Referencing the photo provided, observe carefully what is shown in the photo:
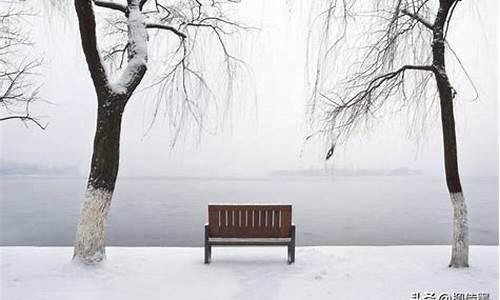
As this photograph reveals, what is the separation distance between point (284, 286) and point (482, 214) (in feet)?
91.1

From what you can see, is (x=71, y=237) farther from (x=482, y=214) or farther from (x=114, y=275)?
(x=482, y=214)

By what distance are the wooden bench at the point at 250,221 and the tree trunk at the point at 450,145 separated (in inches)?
95.2

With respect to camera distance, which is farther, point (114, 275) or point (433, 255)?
point (433, 255)

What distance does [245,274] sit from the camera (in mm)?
6715

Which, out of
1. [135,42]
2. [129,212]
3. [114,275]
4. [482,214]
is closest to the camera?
[114,275]

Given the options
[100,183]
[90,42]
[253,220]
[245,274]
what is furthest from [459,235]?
[90,42]

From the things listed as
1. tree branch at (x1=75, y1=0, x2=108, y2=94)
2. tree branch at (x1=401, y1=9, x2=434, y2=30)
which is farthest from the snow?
tree branch at (x1=401, y1=9, x2=434, y2=30)

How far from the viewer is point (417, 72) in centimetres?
804

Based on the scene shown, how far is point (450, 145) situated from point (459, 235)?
4.36 ft

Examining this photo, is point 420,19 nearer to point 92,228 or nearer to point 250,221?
point 250,221

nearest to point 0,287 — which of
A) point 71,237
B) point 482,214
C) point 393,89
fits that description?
point 393,89

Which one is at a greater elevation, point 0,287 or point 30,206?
point 0,287

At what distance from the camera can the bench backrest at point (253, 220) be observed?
7.57m

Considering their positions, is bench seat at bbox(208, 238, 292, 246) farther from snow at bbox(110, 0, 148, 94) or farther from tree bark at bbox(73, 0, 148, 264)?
snow at bbox(110, 0, 148, 94)
